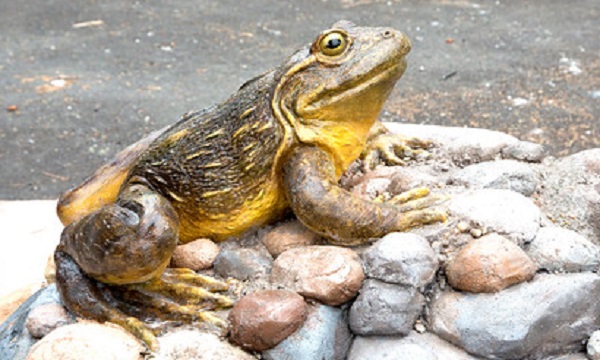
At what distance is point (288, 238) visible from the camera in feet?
8.89

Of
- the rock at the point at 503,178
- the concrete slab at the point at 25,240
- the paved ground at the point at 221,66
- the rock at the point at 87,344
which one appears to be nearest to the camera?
the rock at the point at 87,344

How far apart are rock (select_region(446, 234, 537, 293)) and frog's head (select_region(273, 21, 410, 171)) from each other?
63cm

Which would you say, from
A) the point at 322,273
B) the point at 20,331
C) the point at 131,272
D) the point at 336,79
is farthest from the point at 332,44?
the point at 20,331

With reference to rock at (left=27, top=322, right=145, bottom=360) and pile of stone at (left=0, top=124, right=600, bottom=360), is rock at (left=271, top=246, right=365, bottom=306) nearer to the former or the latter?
pile of stone at (left=0, top=124, right=600, bottom=360)

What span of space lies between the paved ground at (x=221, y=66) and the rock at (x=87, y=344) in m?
3.93

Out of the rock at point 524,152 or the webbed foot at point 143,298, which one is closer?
the webbed foot at point 143,298

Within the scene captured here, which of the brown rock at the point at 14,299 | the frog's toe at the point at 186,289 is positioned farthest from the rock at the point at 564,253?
the brown rock at the point at 14,299

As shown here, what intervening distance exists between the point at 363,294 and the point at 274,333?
1.00ft

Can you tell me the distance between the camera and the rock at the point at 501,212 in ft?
8.45

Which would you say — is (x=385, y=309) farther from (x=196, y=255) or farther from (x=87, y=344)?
(x=87, y=344)

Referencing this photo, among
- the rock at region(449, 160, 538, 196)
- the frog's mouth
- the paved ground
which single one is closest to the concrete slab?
the paved ground

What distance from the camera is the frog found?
8.34 feet

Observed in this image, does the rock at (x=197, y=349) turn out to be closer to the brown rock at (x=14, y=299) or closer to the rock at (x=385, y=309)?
the rock at (x=385, y=309)

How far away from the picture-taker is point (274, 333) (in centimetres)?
238
